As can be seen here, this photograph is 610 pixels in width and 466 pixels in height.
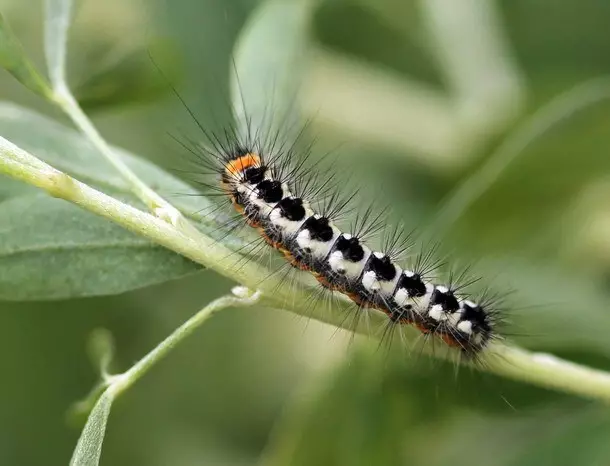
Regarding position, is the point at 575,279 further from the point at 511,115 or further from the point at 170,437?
the point at 170,437

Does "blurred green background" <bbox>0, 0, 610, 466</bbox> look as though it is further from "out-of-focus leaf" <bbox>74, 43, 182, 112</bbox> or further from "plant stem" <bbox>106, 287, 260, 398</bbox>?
"plant stem" <bbox>106, 287, 260, 398</bbox>

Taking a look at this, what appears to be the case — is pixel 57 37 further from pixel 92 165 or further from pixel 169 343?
pixel 169 343

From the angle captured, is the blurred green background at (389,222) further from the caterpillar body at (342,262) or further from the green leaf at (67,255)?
the green leaf at (67,255)

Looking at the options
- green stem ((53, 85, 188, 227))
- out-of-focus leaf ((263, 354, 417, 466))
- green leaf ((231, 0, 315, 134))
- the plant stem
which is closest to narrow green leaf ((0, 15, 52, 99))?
green stem ((53, 85, 188, 227))

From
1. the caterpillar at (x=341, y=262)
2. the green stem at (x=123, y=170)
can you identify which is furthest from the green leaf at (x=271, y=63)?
the green stem at (x=123, y=170)

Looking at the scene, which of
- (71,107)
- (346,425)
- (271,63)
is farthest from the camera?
(346,425)

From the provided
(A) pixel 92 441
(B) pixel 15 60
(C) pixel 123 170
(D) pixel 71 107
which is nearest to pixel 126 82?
(D) pixel 71 107

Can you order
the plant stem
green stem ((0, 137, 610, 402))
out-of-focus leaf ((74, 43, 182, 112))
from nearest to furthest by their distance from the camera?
green stem ((0, 137, 610, 402)), the plant stem, out-of-focus leaf ((74, 43, 182, 112))
